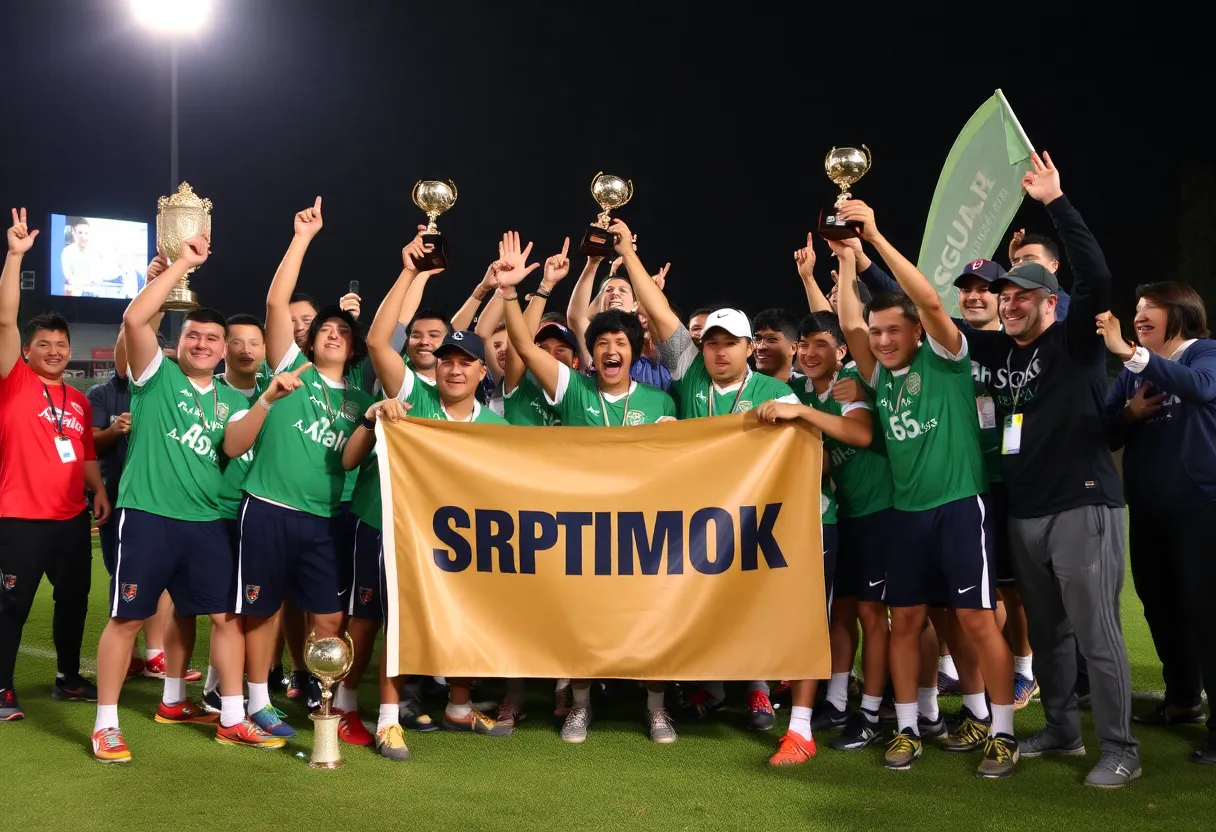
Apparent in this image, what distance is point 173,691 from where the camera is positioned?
5348 mm

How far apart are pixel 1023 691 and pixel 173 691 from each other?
4.35 meters

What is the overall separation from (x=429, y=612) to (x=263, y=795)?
105 cm

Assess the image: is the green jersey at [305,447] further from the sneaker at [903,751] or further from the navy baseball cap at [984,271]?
the navy baseball cap at [984,271]

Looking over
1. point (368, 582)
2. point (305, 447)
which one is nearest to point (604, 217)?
point (305, 447)

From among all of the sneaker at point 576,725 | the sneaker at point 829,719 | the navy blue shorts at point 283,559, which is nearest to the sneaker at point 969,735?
the sneaker at point 829,719

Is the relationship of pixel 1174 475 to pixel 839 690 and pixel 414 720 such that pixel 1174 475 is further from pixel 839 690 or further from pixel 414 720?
pixel 414 720

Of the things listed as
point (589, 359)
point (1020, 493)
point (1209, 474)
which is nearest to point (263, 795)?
point (589, 359)

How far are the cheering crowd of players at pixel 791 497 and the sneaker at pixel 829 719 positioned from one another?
0.6 inches

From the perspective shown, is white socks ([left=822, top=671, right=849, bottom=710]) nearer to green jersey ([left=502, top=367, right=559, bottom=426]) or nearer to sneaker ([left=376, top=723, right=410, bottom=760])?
green jersey ([left=502, top=367, right=559, bottom=426])

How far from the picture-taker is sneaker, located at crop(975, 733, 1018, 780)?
4418 millimetres

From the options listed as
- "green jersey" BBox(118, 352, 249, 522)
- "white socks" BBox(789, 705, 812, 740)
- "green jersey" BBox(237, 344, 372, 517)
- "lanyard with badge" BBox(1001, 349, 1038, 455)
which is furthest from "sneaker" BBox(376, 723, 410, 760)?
"lanyard with badge" BBox(1001, 349, 1038, 455)

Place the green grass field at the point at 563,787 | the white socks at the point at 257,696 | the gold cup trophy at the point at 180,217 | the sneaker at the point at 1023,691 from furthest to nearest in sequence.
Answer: the gold cup trophy at the point at 180,217
the sneaker at the point at 1023,691
the white socks at the point at 257,696
the green grass field at the point at 563,787

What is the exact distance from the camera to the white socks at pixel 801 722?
15.6 feet

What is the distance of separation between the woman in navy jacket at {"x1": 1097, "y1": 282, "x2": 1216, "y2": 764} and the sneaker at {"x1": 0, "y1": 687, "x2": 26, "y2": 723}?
534 centimetres
